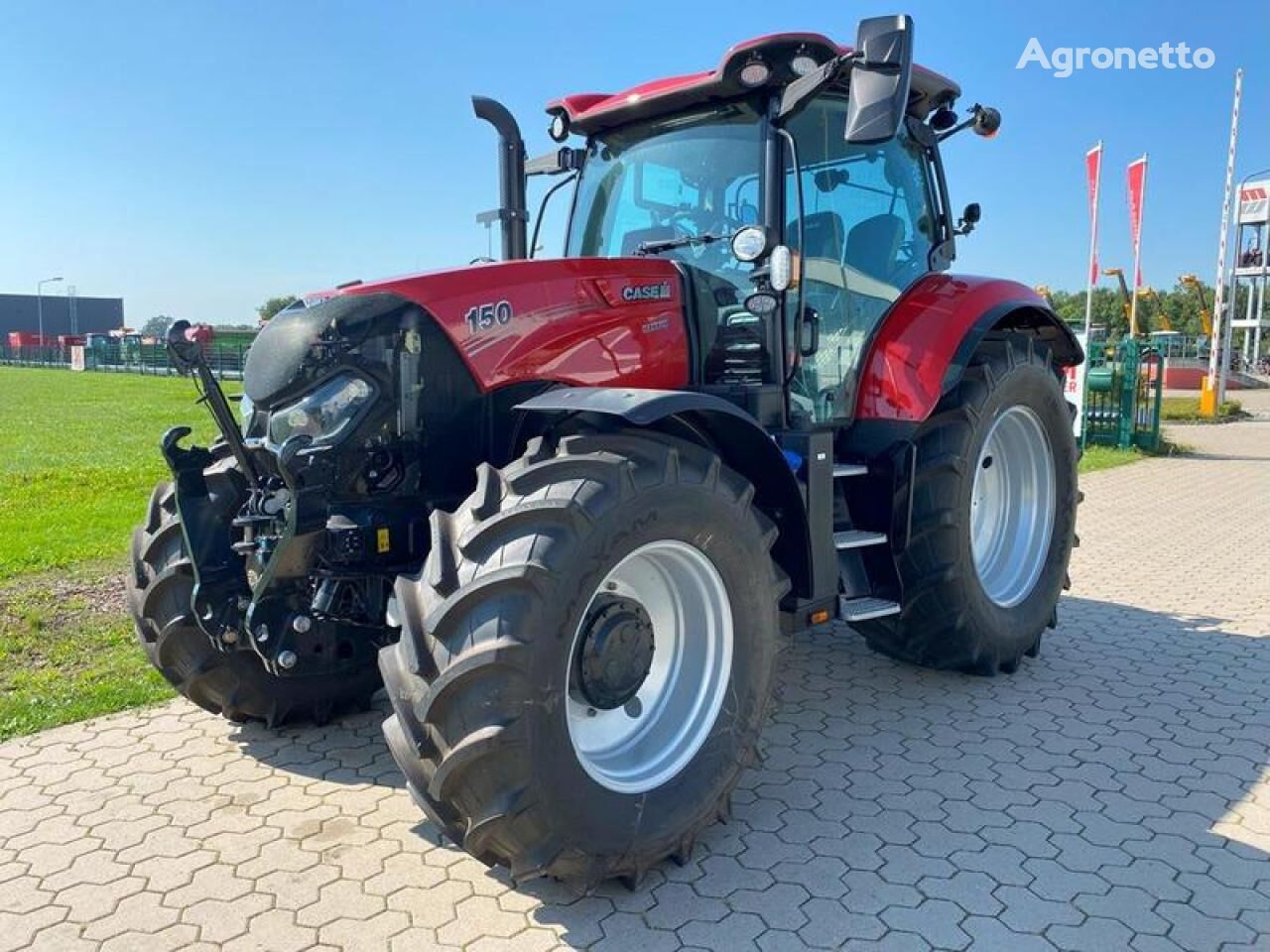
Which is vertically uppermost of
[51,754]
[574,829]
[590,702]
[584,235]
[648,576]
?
[584,235]

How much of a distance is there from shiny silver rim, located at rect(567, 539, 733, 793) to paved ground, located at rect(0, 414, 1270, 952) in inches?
14.1

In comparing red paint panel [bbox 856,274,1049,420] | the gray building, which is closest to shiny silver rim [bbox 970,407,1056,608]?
red paint panel [bbox 856,274,1049,420]

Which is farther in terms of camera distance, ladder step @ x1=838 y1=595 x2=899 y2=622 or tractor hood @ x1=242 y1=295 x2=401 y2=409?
ladder step @ x1=838 y1=595 x2=899 y2=622

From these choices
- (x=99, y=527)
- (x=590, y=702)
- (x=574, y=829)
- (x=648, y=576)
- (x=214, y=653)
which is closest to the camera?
(x=574, y=829)

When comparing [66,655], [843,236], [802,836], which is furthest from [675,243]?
[66,655]

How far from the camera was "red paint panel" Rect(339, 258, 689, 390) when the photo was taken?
10.6 ft

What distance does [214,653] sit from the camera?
12.5ft

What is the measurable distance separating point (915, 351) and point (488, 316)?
201cm

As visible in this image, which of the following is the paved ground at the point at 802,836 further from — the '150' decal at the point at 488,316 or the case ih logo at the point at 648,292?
the case ih logo at the point at 648,292

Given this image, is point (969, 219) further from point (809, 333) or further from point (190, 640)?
point (190, 640)

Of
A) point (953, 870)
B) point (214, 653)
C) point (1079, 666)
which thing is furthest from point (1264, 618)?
point (214, 653)

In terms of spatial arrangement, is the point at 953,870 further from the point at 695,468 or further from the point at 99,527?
the point at 99,527

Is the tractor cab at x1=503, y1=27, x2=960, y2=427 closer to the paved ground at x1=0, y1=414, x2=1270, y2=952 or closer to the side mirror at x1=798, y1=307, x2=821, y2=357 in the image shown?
the side mirror at x1=798, y1=307, x2=821, y2=357

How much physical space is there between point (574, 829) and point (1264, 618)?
17.2ft
